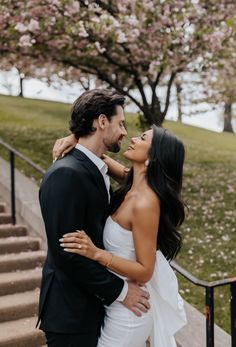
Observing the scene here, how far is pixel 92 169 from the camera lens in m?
2.78

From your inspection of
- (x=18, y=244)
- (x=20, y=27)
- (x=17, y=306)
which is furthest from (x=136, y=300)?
(x=20, y=27)

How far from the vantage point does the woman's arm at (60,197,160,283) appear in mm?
2625

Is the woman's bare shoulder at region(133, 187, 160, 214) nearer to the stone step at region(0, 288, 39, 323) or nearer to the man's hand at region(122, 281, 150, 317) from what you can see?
the man's hand at region(122, 281, 150, 317)

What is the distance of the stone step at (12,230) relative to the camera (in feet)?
23.0

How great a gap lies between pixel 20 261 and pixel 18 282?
48cm

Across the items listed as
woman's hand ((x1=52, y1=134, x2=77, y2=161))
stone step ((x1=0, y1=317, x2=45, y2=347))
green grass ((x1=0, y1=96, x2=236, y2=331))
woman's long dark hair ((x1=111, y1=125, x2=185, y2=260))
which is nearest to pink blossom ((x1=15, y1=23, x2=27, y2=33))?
green grass ((x1=0, y1=96, x2=236, y2=331))

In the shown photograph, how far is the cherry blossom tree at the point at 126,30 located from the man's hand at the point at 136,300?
21.8 feet

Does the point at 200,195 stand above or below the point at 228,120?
above

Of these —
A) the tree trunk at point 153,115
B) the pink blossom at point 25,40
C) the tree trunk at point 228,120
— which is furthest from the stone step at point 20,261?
the tree trunk at point 228,120

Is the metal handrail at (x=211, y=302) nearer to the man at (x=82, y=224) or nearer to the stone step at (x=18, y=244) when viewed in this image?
the man at (x=82, y=224)

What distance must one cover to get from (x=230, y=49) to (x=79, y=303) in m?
9.41

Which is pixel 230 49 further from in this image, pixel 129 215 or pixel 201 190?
pixel 129 215


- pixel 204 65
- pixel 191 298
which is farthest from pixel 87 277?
pixel 204 65

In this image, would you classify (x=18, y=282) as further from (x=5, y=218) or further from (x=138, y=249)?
(x=138, y=249)
